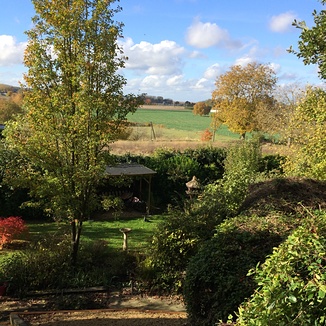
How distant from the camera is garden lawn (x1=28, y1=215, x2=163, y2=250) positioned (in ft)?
39.3

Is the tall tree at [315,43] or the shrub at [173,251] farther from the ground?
the tall tree at [315,43]

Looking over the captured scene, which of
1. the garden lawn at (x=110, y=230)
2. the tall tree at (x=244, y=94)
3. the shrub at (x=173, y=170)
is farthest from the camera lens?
the tall tree at (x=244, y=94)

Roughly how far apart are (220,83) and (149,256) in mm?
31089

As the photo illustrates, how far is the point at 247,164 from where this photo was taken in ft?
50.5

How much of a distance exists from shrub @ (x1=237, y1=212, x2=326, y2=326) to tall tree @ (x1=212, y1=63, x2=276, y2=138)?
109 ft

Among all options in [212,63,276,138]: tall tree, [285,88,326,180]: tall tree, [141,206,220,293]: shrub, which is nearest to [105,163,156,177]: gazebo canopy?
[285,88,326,180]: tall tree

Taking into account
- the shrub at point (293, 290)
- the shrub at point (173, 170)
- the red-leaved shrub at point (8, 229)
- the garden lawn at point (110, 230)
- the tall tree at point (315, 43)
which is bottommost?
the garden lawn at point (110, 230)

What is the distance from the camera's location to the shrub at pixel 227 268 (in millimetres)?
4410

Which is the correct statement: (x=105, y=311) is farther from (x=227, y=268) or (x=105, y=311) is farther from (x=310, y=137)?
(x=310, y=137)

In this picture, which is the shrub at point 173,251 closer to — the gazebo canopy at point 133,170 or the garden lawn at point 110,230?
the garden lawn at point 110,230

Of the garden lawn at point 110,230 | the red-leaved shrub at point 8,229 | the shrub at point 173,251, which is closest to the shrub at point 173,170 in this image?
the garden lawn at point 110,230

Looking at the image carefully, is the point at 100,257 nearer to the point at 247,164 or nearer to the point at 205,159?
the point at 247,164

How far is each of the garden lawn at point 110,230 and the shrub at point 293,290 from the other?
344 inches

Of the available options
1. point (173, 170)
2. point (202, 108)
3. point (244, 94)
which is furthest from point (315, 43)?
point (202, 108)
